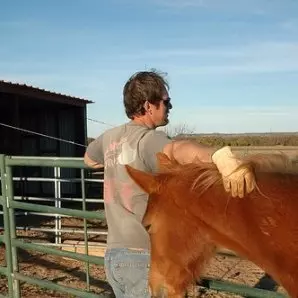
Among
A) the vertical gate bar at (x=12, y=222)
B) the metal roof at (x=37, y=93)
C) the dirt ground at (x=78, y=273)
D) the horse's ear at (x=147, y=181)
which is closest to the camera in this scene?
the horse's ear at (x=147, y=181)

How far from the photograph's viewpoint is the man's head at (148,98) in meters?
2.06

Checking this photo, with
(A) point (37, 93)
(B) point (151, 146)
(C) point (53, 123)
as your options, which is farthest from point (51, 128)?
(B) point (151, 146)

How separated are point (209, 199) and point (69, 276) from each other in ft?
18.2

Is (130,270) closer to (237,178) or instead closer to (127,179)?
(127,179)

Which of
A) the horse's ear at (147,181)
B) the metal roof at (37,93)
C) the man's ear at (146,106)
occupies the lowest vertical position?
the horse's ear at (147,181)

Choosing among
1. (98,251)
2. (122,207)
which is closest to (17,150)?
(98,251)

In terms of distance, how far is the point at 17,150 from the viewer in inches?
503

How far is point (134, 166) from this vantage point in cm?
206

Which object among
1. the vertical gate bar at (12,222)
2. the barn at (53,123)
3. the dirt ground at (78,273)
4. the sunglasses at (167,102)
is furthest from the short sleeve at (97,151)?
the barn at (53,123)

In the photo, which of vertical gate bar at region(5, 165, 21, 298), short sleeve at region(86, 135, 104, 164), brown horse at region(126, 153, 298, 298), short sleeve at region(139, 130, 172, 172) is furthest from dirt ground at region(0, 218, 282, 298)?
brown horse at region(126, 153, 298, 298)

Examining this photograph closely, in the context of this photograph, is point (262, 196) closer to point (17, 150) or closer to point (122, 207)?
point (122, 207)

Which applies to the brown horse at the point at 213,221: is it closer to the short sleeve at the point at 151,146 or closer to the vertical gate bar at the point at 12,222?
the short sleeve at the point at 151,146

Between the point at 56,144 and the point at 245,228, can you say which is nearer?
the point at 245,228

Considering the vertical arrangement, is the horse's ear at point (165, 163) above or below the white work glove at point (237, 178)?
above
